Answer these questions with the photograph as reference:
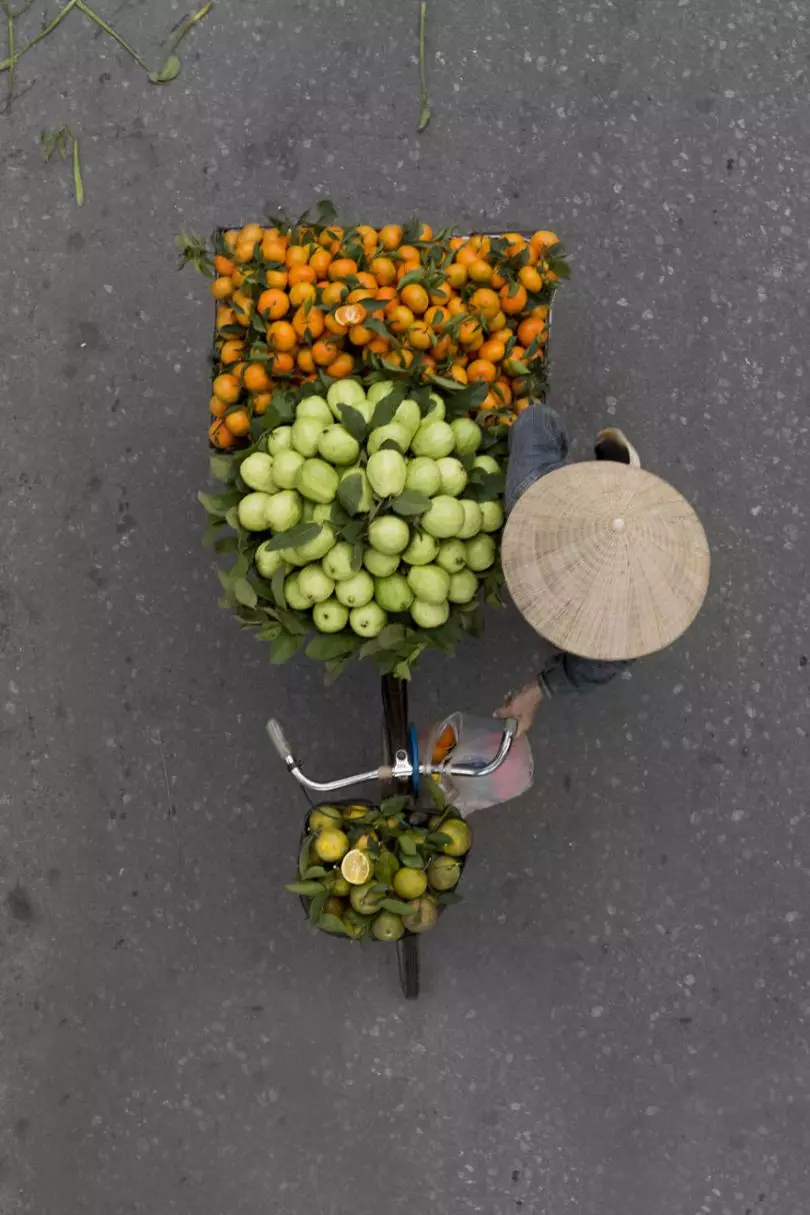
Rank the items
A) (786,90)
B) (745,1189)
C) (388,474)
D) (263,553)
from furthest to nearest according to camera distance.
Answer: (786,90) → (745,1189) → (263,553) → (388,474)

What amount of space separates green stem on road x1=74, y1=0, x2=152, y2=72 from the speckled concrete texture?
3 cm

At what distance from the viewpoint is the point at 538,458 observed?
5.39 ft

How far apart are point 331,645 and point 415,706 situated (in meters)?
0.89

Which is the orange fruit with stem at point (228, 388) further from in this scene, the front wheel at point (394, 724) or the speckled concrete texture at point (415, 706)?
the speckled concrete texture at point (415, 706)

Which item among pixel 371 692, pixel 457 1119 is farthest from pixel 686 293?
pixel 457 1119

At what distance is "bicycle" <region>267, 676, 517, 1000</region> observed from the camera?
5.57 ft

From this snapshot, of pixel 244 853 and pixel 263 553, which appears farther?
pixel 244 853

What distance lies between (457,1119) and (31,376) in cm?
252

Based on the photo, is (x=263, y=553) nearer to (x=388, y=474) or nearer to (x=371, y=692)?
(x=388, y=474)

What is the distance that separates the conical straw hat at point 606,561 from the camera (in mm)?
1450

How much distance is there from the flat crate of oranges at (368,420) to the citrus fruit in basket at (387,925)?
0.48m

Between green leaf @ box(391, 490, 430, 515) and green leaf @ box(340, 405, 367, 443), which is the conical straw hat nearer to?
green leaf @ box(391, 490, 430, 515)

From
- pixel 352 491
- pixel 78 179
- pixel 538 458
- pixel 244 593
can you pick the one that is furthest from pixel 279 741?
pixel 78 179

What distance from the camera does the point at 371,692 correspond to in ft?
8.38
